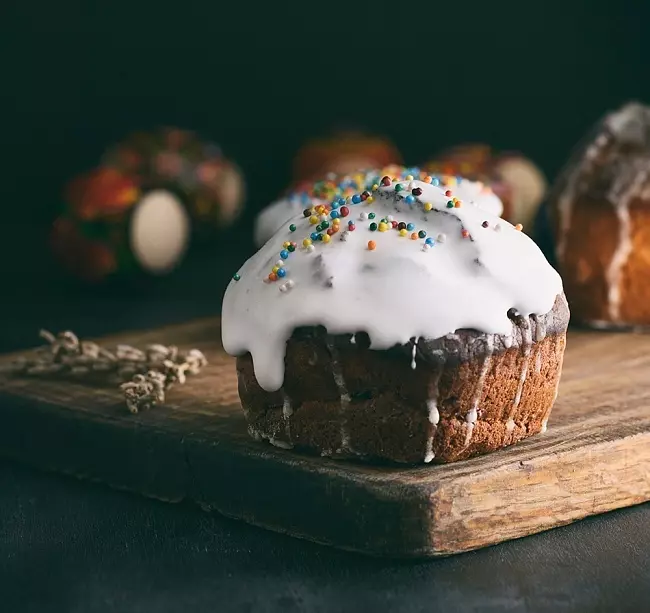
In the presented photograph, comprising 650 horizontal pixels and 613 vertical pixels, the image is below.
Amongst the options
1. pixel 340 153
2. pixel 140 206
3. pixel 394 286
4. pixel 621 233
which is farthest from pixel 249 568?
pixel 340 153

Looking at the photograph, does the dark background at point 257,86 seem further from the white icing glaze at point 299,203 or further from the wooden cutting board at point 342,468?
the wooden cutting board at point 342,468

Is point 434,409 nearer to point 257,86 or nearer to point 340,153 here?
point 340,153

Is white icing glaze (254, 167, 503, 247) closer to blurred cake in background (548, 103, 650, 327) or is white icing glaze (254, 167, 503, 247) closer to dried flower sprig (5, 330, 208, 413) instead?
blurred cake in background (548, 103, 650, 327)

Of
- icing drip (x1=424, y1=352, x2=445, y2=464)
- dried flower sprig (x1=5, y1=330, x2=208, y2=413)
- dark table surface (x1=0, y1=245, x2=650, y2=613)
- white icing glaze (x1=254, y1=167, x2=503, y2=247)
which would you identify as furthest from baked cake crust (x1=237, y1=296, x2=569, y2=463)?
white icing glaze (x1=254, y1=167, x2=503, y2=247)

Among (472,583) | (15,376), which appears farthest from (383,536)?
(15,376)

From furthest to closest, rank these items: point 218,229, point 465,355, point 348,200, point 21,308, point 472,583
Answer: point 218,229, point 21,308, point 348,200, point 465,355, point 472,583

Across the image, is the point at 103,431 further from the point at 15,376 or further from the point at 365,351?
the point at 365,351
